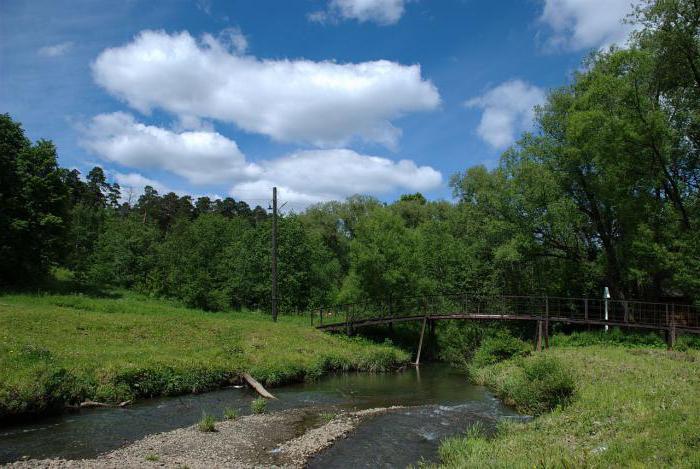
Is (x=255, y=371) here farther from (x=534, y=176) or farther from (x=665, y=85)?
(x=665, y=85)

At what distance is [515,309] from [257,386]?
20.7m

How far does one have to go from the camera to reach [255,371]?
21.8m

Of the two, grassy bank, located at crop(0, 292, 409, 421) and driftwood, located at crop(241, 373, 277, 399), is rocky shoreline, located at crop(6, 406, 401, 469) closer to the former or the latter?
driftwood, located at crop(241, 373, 277, 399)

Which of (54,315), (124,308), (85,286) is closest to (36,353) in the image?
(54,315)

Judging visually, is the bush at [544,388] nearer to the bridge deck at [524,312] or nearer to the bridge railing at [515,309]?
the bridge deck at [524,312]

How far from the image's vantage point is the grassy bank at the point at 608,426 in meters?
8.07

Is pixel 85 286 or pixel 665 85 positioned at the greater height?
pixel 665 85

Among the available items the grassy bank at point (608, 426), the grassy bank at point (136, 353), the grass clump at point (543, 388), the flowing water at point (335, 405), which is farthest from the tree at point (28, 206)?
the grass clump at point (543, 388)

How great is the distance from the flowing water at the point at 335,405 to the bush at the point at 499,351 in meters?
2.70

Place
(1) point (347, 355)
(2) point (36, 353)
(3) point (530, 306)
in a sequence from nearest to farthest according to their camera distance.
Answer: (2) point (36, 353) → (1) point (347, 355) → (3) point (530, 306)

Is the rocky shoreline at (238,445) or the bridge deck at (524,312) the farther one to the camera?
the bridge deck at (524,312)

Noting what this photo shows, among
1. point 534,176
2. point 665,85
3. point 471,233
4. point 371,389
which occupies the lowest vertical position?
point 371,389

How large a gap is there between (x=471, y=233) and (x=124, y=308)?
24.7 meters

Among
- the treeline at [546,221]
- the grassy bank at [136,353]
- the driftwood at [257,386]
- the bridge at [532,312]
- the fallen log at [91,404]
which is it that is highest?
the treeline at [546,221]
